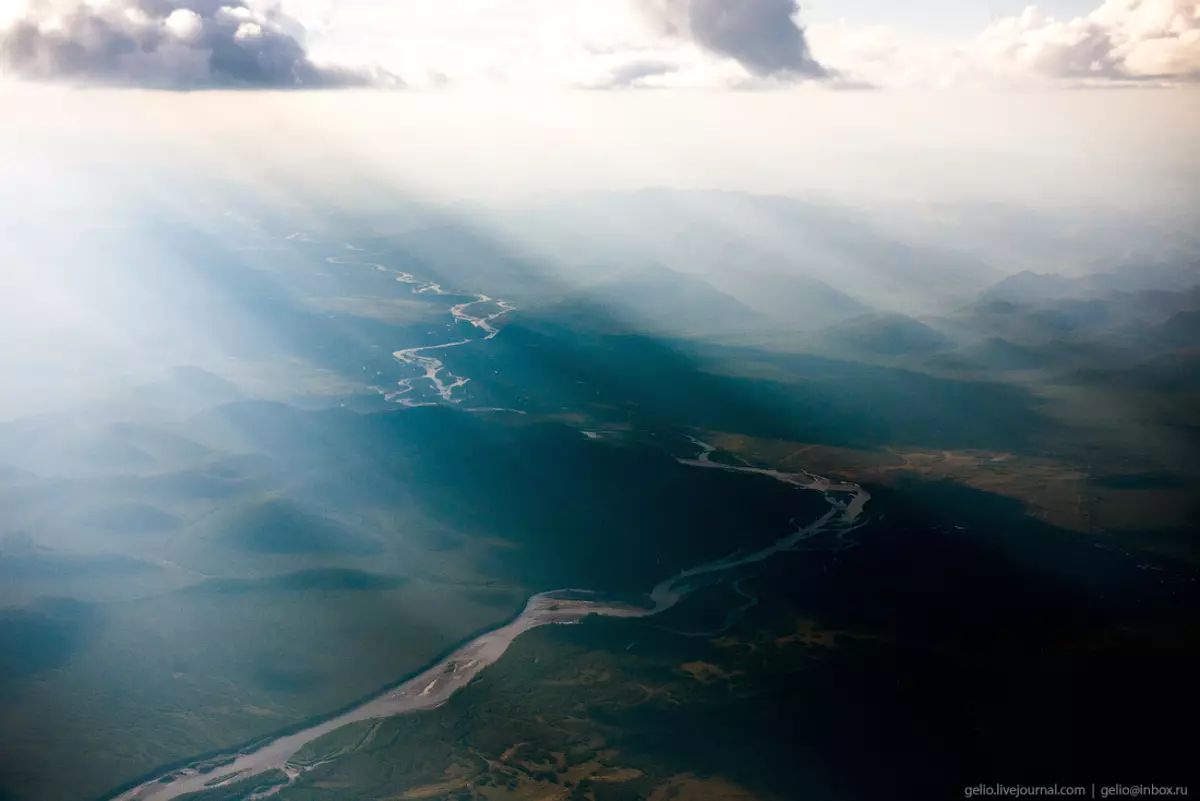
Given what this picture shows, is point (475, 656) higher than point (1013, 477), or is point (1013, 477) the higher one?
point (1013, 477)

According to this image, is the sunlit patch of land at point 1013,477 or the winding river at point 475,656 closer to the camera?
the winding river at point 475,656

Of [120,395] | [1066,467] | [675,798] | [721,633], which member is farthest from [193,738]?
[1066,467]

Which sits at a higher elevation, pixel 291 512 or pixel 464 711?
pixel 291 512

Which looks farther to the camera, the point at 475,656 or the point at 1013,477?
the point at 1013,477

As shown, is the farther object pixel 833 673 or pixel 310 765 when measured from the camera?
pixel 833 673

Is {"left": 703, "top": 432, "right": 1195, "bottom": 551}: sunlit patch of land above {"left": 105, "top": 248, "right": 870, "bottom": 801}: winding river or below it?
above

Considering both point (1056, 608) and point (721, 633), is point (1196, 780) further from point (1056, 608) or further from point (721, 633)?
point (721, 633)

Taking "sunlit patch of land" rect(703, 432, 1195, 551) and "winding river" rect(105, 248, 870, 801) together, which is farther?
"sunlit patch of land" rect(703, 432, 1195, 551)

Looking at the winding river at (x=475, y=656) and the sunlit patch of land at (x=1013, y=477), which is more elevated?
the sunlit patch of land at (x=1013, y=477)
